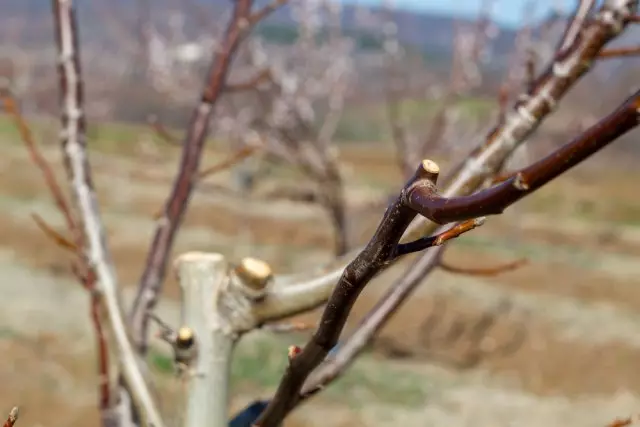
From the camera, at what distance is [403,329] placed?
718 cm

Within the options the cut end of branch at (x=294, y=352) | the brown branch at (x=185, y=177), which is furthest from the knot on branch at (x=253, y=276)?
the brown branch at (x=185, y=177)

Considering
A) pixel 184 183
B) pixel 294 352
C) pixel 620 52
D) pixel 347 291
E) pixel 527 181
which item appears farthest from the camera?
pixel 184 183

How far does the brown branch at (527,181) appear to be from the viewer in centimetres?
46

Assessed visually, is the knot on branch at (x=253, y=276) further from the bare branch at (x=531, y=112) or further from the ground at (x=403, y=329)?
the ground at (x=403, y=329)

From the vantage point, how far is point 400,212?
545mm

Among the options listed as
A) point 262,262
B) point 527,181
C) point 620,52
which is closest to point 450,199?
point 527,181

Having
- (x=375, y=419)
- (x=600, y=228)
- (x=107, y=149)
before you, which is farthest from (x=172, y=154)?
(x=375, y=419)

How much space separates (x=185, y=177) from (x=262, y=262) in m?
0.49

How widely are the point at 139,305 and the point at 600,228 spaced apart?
15.1m

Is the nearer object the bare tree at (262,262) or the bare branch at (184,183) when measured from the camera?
the bare tree at (262,262)

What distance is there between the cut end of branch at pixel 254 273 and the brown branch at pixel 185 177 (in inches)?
14.3

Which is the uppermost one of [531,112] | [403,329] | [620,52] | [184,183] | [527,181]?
[403,329]

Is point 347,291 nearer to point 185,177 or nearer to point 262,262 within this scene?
point 262,262

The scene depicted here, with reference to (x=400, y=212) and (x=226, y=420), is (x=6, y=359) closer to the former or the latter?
(x=226, y=420)
